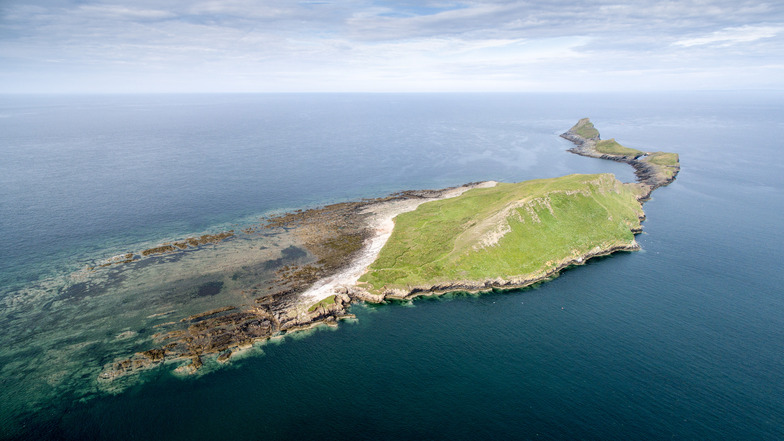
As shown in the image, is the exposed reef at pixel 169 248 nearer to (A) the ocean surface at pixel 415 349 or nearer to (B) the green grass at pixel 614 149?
(A) the ocean surface at pixel 415 349

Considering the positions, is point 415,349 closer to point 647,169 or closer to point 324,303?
point 324,303

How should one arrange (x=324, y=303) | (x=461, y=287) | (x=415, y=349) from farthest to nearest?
(x=461, y=287)
(x=324, y=303)
(x=415, y=349)

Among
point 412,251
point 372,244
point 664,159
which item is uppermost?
point 664,159

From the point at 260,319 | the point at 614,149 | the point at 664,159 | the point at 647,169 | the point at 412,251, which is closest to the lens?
the point at 260,319

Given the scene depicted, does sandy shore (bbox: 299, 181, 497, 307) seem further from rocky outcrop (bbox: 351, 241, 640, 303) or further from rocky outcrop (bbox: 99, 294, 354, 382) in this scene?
rocky outcrop (bbox: 351, 241, 640, 303)

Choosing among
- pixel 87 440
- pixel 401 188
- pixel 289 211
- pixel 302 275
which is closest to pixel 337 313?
pixel 302 275

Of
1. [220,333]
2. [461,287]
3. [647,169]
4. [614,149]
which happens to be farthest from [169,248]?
[614,149]

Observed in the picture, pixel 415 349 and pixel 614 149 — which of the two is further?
pixel 614 149
